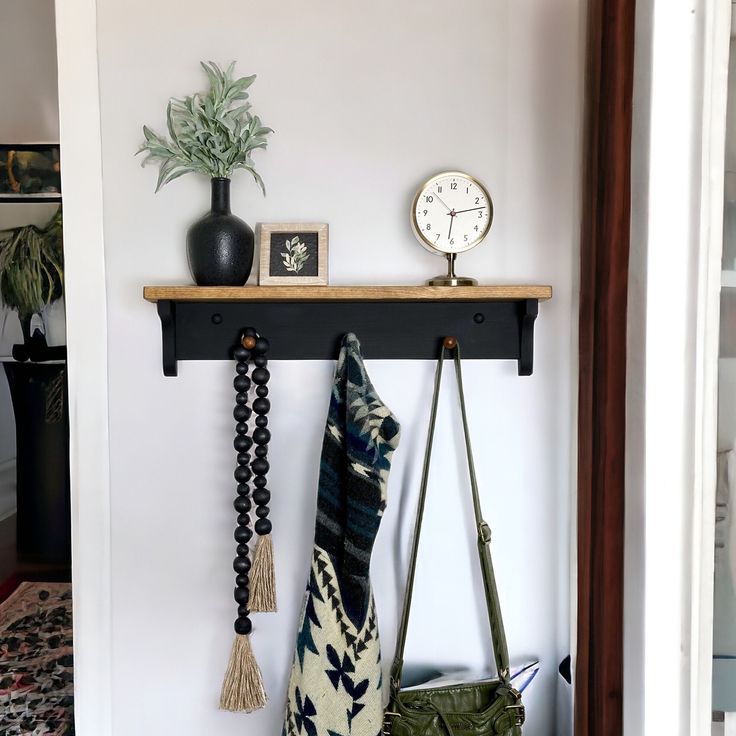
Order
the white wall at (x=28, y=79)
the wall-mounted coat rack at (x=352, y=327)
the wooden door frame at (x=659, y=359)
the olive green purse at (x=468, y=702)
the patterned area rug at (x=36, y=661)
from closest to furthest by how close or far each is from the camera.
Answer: the wooden door frame at (x=659, y=359) → the olive green purse at (x=468, y=702) → the wall-mounted coat rack at (x=352, y=327) → the patterned area rug at (x=36, y=661) → the white wall at (x=28, y=79)

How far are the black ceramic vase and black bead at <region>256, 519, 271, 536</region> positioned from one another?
0.38m

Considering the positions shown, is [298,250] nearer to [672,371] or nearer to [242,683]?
[672,371]

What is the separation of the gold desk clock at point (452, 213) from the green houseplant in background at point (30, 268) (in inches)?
52.5

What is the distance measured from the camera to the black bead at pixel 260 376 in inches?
40.1

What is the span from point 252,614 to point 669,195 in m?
0.90

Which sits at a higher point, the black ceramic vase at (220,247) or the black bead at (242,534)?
the black ceramic vase at (220,247)

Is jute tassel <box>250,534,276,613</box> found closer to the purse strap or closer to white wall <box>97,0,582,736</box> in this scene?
white wall <box>97,0,582,736</box>

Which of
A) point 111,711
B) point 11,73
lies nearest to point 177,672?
point 111,711

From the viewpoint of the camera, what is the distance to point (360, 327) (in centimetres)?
106

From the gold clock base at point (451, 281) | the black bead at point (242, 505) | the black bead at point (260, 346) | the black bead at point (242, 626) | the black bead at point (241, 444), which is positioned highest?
the gold clock base at point (451, 281)

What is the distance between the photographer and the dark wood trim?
797mm

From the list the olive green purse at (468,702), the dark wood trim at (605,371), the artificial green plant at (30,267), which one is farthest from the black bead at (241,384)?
the artificial green plant at (30,267)

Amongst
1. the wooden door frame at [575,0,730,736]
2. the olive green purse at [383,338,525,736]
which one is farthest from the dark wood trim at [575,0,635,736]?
the olive green purse at [383,338,525,736]

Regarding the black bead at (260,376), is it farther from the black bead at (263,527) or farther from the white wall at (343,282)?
the black bead at (263,527)
